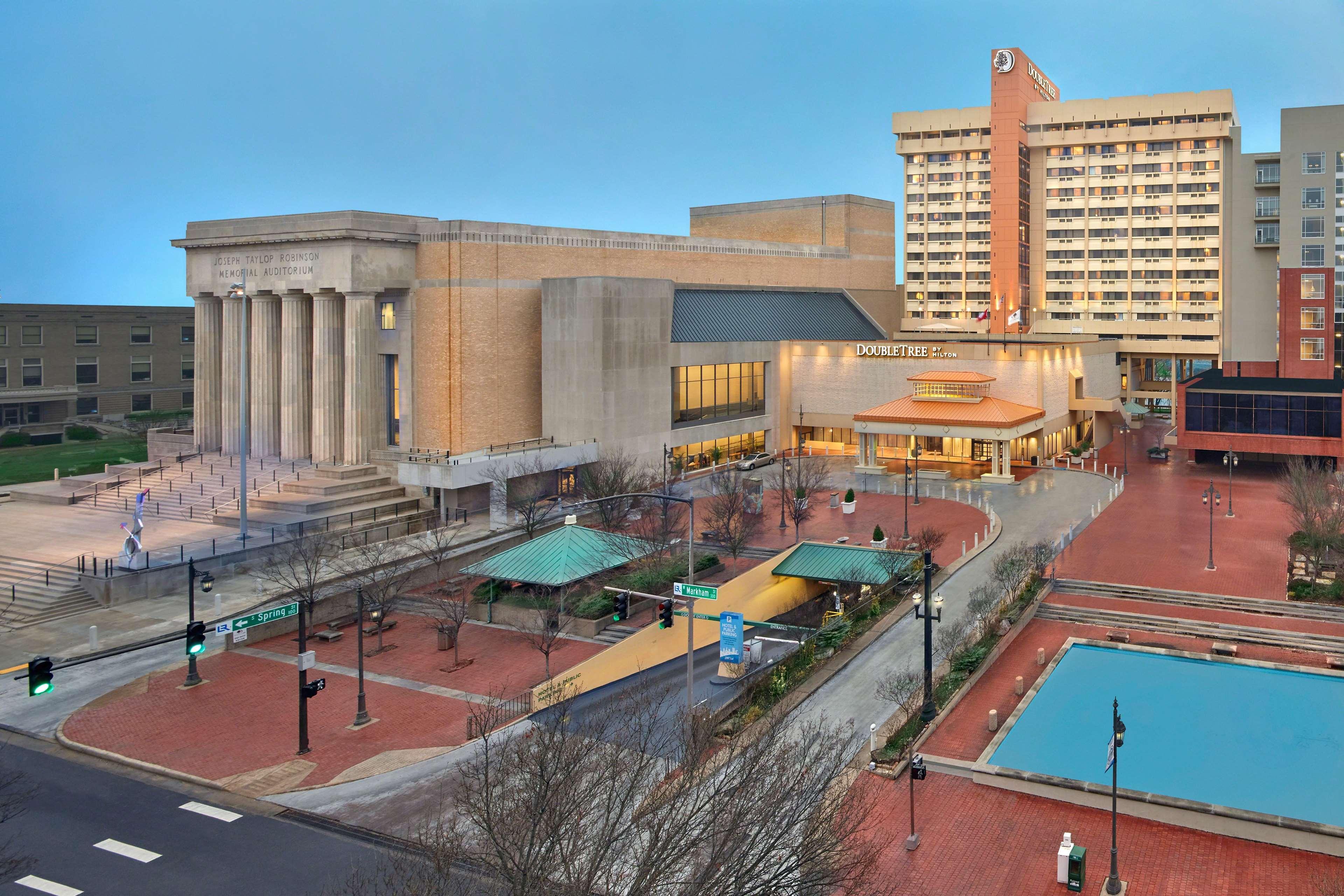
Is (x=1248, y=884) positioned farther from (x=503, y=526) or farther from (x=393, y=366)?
(x=393, y=366)

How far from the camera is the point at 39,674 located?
22.5 m

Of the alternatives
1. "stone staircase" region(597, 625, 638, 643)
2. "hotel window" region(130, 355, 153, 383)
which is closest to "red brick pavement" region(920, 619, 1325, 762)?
"stone staircase" region(597, 625, 638, 643)

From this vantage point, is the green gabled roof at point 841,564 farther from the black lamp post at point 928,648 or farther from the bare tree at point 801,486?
the black lamp post at point 928,648

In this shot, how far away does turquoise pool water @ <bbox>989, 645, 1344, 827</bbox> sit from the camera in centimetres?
2684

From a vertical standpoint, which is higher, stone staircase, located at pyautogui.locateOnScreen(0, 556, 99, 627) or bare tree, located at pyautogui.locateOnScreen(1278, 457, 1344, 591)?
bare tree, located at pyautogui.locateOnScreen(1278, 457, 1344, 591)

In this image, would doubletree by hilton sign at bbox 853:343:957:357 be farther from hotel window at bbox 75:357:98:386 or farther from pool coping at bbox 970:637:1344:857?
hotel window at bbox 75:357:98:386

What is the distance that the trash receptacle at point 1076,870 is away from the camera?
72.4ft

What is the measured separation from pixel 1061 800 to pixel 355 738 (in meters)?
19.3

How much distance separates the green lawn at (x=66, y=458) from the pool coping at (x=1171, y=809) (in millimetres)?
62590

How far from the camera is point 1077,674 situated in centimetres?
3528

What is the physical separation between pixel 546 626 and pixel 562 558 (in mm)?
7428

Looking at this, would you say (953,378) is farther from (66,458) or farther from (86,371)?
(86,371)

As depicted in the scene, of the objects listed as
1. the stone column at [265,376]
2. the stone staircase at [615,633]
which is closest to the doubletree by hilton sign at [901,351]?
the stone column at [265,376]

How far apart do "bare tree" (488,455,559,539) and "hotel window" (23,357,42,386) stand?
202 ft
